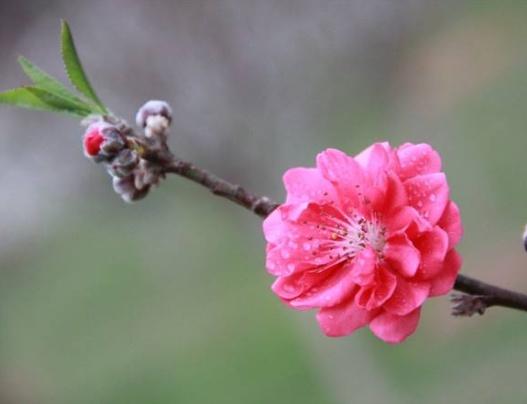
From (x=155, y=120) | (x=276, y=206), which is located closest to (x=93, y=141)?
(x=155, y=120)

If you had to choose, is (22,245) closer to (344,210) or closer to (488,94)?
(488,94)

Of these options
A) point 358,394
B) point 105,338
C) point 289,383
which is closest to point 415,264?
point 358,394

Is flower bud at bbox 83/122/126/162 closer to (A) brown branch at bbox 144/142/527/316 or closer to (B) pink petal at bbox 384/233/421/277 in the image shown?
(A) brown branch at bbox 144/142/527/316

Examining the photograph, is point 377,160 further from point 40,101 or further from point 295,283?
point 40,101

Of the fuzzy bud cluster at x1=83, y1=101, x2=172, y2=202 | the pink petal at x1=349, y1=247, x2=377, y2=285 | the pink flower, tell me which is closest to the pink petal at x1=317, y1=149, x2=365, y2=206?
the pink flower

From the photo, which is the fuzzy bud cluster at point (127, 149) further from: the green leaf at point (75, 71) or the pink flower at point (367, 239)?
the pink flower at point (367, 239)
